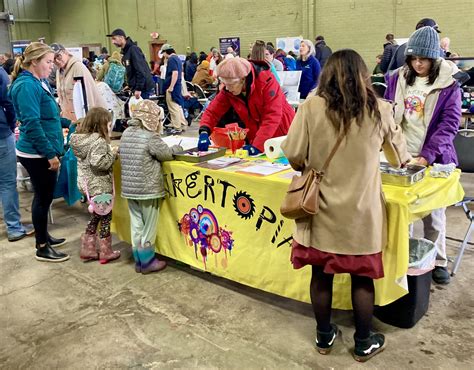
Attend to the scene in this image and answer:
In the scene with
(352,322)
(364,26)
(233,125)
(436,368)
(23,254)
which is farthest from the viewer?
(364,26)

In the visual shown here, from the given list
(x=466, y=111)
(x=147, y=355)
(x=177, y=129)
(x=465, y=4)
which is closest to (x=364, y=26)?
(x=465, y=4)

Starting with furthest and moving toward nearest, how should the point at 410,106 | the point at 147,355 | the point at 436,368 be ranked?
the point at 410,106 < the point at 147,355 < the point at 436,368

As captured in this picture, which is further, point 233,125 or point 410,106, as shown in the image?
point 233,125

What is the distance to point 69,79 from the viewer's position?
14.3 ft

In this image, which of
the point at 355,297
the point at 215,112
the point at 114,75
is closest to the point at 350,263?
the point at 355,297

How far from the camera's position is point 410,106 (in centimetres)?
261

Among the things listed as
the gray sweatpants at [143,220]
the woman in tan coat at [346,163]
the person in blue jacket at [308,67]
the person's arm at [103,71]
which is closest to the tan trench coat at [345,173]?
the woman in tan coat at [346,163]

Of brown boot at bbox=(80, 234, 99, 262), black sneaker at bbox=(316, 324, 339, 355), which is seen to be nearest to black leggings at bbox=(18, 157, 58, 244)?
brown boot at bbox=(80, 234, 99, 262)

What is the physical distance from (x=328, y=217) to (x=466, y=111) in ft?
11.5

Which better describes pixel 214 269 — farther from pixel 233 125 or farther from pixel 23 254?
pixel 23 254

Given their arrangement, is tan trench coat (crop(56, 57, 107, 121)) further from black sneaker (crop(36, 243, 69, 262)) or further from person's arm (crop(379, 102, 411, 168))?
person's arm (crop(379, 102, 411, 168))

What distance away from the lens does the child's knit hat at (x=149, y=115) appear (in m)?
2.86

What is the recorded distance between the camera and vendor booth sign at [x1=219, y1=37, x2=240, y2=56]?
40.5ft

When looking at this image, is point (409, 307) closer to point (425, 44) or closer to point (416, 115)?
point (416, 115)
